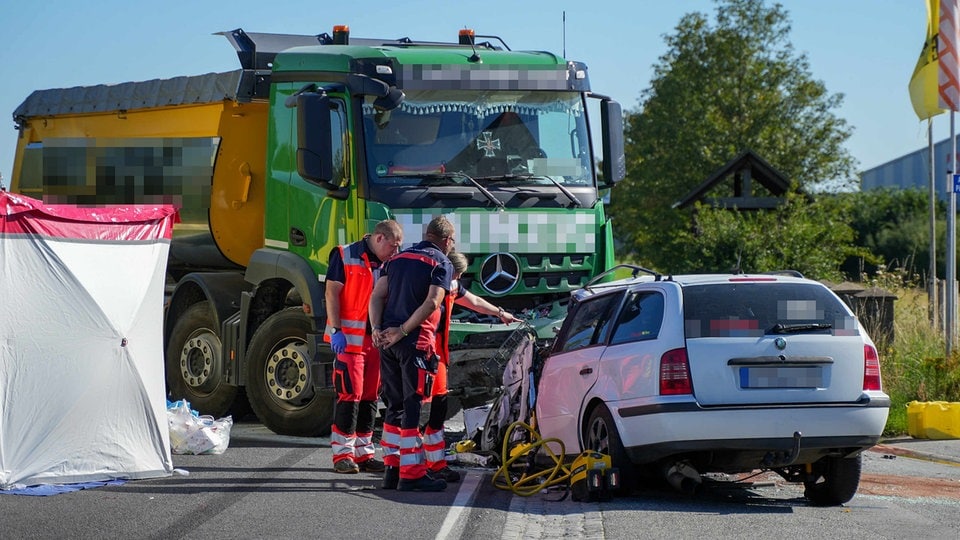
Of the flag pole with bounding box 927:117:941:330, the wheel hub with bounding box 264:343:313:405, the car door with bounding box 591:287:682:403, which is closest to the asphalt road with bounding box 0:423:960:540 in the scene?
the car door with bounding box 591:287:682:403

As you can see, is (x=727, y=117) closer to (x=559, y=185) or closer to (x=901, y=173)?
(x=901, y=173)

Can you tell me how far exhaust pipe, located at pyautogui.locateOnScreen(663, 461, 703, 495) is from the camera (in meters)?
8.88

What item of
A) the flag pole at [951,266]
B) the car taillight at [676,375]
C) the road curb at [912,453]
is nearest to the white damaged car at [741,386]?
the car taillight at [676,375]

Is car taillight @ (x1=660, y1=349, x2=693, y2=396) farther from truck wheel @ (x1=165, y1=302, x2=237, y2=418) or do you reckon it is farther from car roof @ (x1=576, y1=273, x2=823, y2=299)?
truck wheel @ (x1=165, y1=302, x2=237, y2=418)

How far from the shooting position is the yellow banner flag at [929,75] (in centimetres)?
1755

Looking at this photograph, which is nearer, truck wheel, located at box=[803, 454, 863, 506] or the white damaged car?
the white damaged car

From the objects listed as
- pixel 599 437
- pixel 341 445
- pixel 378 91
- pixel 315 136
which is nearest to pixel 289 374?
pixel 315 136

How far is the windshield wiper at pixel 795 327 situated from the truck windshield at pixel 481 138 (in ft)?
13.7

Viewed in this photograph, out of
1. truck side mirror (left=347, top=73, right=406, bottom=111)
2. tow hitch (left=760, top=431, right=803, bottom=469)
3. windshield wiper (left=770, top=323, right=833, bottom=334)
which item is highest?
truck side mirror (left=347, top=73, right=406, bottom=111)

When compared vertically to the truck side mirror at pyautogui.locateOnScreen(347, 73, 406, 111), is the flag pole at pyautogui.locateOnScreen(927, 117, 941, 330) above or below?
below

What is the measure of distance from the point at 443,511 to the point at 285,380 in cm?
472

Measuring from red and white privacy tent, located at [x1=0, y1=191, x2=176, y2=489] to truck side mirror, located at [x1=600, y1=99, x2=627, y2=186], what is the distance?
453 cm

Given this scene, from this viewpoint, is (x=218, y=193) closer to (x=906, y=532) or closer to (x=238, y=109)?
(x=238, y=109)

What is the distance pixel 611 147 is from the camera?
13062mm
